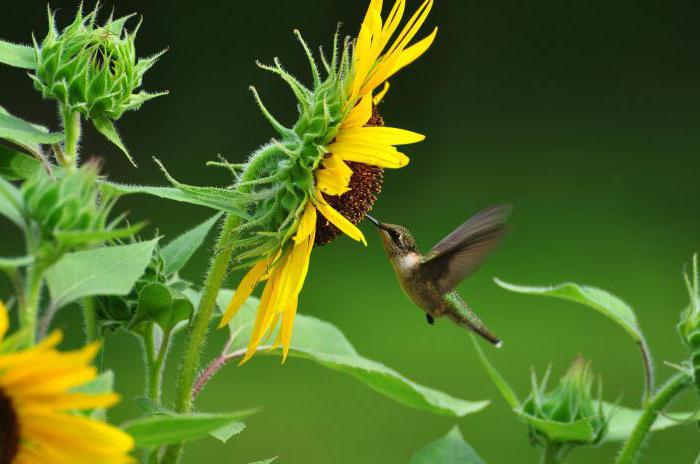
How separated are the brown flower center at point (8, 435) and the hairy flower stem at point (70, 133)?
222 mm

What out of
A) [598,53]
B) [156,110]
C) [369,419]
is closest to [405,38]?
[369,419]

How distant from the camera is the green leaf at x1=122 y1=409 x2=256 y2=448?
419mm

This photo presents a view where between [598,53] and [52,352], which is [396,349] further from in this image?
[52,352]

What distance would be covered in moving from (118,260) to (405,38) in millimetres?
243

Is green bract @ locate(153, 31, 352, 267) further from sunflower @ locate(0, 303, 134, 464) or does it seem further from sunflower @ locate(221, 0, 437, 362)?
sunflower @ locate(0, 303, 134, 464)

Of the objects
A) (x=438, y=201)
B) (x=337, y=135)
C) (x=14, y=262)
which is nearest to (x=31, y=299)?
(x=14, y=262)

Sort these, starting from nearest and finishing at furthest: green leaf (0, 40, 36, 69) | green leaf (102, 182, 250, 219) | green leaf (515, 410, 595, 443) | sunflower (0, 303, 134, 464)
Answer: sunflower (0, 303, 134, 464)
green leaf (102, 182, 250, 219)
green leaf (0, 40, 36, 69)
green leaf (515, 410, 595, 443)

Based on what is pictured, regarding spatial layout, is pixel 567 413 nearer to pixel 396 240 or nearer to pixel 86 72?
pixel 396 240

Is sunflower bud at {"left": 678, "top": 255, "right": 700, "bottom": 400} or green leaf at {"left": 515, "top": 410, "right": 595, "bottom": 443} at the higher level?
sunflower bud at {"left": 678, "top": 255, "right": 700, "bottom": 400}

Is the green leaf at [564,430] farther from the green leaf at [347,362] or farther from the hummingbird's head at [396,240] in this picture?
the hummingbird's head at [396,240]

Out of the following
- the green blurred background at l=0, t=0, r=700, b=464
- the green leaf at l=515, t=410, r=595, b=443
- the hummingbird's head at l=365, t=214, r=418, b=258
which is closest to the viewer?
the green leaf at l=515, t=410, r=595, b=443

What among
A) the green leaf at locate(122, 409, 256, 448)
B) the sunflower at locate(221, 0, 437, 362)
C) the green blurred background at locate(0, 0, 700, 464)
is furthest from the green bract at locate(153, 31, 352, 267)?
the green blurred background at locate(0, 0, 700, 464)

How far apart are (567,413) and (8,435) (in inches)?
19.5

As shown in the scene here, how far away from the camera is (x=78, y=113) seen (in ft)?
2.02
